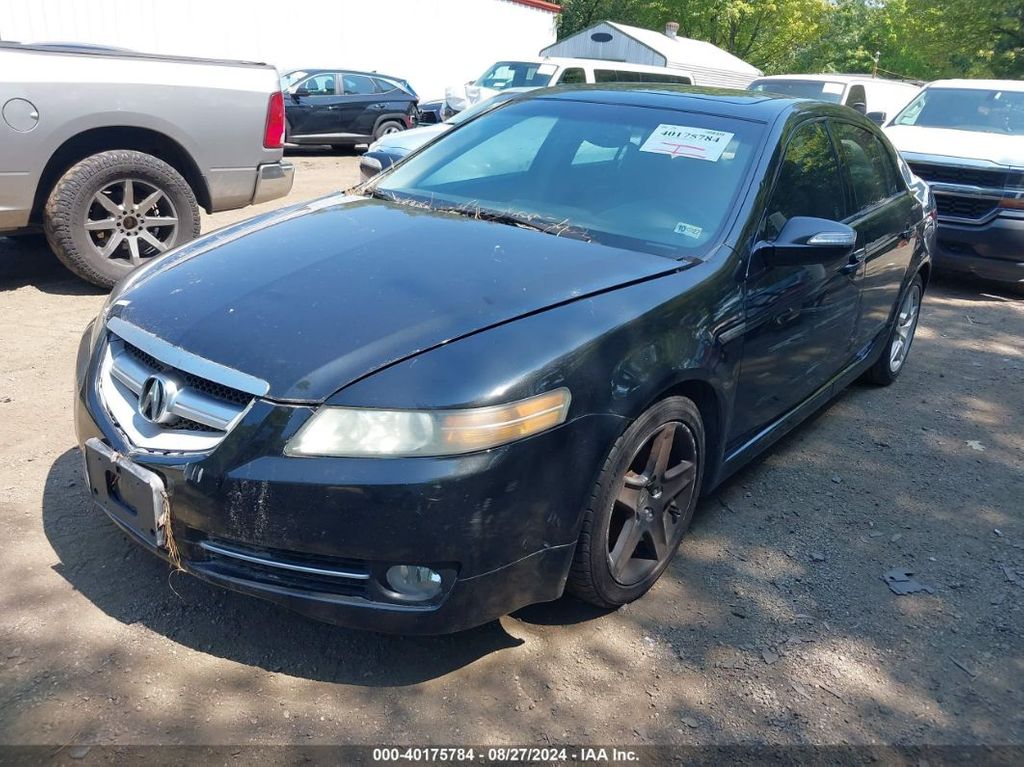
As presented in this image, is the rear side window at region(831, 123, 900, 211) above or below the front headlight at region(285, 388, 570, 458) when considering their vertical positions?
above

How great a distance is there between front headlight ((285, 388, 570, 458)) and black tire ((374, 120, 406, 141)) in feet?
46.8

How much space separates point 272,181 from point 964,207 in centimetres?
586

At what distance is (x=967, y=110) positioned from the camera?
8969 millimetres

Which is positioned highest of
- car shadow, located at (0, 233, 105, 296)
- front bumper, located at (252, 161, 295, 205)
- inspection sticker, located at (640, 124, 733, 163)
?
inspection sticker, located at (640, 124, 733, 163)

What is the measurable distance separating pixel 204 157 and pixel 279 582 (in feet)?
14.8

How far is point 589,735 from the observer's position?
94.5 inches

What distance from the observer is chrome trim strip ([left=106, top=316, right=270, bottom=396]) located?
91.1 inches

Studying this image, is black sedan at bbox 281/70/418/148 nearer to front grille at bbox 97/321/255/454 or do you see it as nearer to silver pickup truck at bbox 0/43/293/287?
silver pickup truck at bbox 0/43/293/287

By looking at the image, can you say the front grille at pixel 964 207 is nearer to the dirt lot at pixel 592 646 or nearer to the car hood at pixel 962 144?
the car hood at pixel 962 144

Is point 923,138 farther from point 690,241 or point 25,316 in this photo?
point 25,316

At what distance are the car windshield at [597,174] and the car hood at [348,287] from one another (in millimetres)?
198

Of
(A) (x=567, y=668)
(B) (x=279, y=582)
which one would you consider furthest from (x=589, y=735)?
(B) (x=279, y=582)

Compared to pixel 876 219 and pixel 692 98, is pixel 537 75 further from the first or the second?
pixel 692 98

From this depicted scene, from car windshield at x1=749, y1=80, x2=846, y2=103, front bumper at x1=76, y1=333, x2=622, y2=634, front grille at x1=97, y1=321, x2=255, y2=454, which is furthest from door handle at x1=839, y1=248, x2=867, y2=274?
car windshield at x1=749, y1=80, x2=846, y2=103
